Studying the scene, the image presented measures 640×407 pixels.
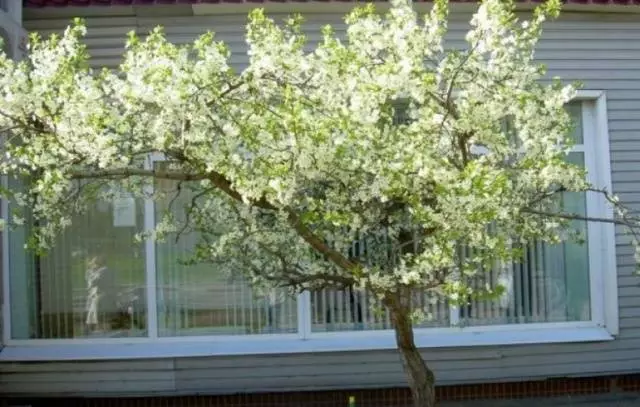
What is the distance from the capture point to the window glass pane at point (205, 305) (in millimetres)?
7840

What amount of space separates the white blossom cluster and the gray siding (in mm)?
2979

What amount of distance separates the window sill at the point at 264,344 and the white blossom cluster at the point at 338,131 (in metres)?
2.90

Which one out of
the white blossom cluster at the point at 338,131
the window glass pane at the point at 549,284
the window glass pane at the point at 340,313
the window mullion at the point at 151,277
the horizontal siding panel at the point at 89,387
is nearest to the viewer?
the white blossom cluster at the point at 338,131

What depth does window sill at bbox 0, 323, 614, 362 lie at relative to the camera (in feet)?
25.1

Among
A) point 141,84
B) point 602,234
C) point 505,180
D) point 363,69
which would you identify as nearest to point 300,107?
point 363,69

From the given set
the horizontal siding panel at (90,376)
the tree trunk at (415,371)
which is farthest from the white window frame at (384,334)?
the tree trunk at (415,371)

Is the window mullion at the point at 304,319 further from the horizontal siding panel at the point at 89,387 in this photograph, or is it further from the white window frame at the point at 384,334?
the horizontal siding panel at the point at 89,387

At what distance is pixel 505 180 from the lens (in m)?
4.19

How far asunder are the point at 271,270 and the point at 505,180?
5.67ft

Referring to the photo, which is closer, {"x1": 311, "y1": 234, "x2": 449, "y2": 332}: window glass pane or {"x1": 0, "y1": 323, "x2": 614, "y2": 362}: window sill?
{"x1": 0, "y1": 323, "x2": 614, "y2": 362}: window sill

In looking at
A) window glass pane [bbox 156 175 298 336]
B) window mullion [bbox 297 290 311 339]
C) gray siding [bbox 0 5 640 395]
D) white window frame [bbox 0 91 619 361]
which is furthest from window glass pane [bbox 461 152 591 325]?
window glass pane [bbox 156 175 298 336]

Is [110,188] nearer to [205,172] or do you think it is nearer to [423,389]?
[205,172]

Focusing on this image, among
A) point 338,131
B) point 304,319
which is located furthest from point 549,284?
point 338,131

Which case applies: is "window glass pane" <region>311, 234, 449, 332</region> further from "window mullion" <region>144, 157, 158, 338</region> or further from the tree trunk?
the tree trunk
